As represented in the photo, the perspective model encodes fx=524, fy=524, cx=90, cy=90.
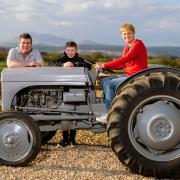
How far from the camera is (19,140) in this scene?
602 centimetres

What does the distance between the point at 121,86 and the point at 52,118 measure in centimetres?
99

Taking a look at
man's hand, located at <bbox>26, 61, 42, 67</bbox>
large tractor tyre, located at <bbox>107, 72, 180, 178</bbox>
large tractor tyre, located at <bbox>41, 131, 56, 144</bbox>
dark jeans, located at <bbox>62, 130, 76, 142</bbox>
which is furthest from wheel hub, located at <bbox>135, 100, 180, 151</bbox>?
large tractor tyre, located at <bbox>41, 131, 56, 144</bbox>

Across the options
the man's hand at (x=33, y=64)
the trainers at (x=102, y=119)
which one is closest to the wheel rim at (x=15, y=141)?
the trainers at (x=102, y=119)

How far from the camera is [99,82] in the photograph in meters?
6.63

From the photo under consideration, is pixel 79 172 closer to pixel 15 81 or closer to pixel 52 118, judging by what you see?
pixel 52 118

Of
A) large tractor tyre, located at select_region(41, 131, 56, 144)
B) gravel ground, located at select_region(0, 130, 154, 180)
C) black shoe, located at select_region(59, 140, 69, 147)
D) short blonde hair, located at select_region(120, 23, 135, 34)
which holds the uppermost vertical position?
short blonde hair, located at select_region(120, 23, 135, 34)

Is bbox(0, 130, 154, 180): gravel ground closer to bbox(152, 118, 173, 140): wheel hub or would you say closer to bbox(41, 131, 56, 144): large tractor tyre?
bbox(41, 131, 56, 144): large tractor tyre

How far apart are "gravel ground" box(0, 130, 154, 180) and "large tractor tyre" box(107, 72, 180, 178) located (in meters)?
0.22

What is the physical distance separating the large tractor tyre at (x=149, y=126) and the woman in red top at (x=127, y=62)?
586 millimetres

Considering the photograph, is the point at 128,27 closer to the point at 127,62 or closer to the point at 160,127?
the point at 127,62

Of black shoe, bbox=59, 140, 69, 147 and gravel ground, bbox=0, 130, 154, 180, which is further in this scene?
black shoe, bbox=59, 140, 69, 147

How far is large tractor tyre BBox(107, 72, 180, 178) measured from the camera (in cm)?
556

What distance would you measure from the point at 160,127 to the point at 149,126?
12cm

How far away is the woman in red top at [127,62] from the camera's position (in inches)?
247
